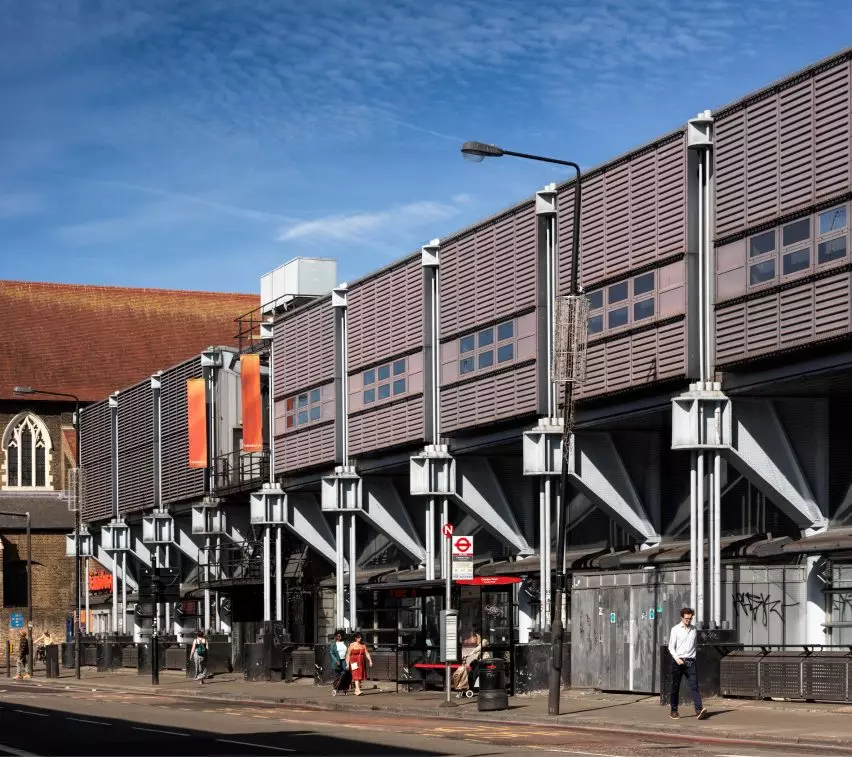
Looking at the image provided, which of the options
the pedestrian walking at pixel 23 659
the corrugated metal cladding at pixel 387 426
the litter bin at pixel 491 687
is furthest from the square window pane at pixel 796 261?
the pedestrian walking at pixel 23 659

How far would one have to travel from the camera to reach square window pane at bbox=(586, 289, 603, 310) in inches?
1379

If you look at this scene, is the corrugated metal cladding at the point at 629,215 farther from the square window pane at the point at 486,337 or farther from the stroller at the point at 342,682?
the stroller at the point at 342,682

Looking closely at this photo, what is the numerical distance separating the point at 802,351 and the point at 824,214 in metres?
2.42

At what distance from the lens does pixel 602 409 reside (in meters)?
35.6

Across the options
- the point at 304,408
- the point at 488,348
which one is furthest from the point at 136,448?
the point at 488,348

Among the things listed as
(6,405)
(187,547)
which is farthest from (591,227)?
(6,405)

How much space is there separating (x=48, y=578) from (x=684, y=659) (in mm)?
Result: 70710

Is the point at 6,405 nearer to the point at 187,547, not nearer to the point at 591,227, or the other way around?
the point at 187,547

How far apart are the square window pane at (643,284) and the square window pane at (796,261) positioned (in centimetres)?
393

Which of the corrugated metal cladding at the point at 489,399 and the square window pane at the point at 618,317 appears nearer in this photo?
the square window pane at the point at 618,317

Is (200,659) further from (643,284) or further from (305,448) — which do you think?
(643,284)

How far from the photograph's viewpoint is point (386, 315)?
4509cm

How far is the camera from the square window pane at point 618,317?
34.1 m

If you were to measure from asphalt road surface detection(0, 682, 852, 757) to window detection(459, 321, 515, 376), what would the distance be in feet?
32.2
